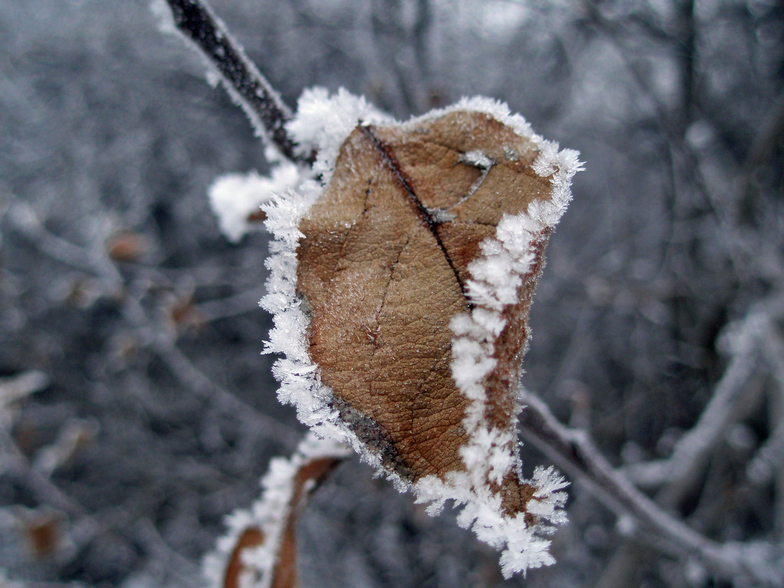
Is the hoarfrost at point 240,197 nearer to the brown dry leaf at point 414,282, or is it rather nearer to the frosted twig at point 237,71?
the frosted twig at point 237,71

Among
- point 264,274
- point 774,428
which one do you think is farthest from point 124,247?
point 774,428

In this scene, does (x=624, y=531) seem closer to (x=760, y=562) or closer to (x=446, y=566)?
(x=760, y=562)

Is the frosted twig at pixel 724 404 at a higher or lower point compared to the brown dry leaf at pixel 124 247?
lower

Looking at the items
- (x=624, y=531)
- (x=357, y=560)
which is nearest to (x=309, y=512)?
(x=357, y=560)

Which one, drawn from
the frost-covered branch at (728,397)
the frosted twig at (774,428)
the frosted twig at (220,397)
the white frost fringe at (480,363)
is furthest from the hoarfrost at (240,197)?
the frosted twig at (774,428)

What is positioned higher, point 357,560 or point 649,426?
point 649,426
